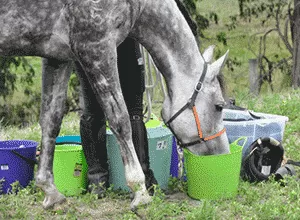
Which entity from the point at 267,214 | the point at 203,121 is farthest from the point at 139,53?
the point at 267,214

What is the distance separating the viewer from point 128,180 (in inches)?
168

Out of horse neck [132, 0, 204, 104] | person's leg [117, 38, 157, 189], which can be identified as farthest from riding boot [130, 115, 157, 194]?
horse neck [132, 0, 204, 104]

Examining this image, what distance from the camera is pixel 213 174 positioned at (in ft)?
15.9

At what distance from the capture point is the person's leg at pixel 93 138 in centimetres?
506

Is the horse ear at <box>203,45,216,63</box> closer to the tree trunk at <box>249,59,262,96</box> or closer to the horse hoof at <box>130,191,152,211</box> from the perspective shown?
the horse hoof at <box>130,191,152,211</box>

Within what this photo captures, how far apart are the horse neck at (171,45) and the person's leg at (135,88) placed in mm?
344

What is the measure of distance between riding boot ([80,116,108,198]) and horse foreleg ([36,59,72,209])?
17.6 inches

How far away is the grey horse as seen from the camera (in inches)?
158

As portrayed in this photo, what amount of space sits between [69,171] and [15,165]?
463 millimetres

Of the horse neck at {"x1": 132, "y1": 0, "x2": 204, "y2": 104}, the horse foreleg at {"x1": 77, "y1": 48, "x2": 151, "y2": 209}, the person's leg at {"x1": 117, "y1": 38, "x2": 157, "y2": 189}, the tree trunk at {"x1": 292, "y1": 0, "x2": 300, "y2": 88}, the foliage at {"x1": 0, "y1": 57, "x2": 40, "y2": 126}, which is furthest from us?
the foliage at {"x1": 0, "y1": 57, "x2": 40, "y2": 126}

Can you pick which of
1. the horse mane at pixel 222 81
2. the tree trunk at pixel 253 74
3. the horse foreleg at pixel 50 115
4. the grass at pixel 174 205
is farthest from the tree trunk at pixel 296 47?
the horse foreleg at pixel 50 115

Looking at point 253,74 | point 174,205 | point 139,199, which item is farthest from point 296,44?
point 139,199

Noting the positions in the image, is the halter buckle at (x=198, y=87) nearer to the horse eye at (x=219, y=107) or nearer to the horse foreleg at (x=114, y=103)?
the horse eye at (x=219, y=107)

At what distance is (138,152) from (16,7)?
160cm
